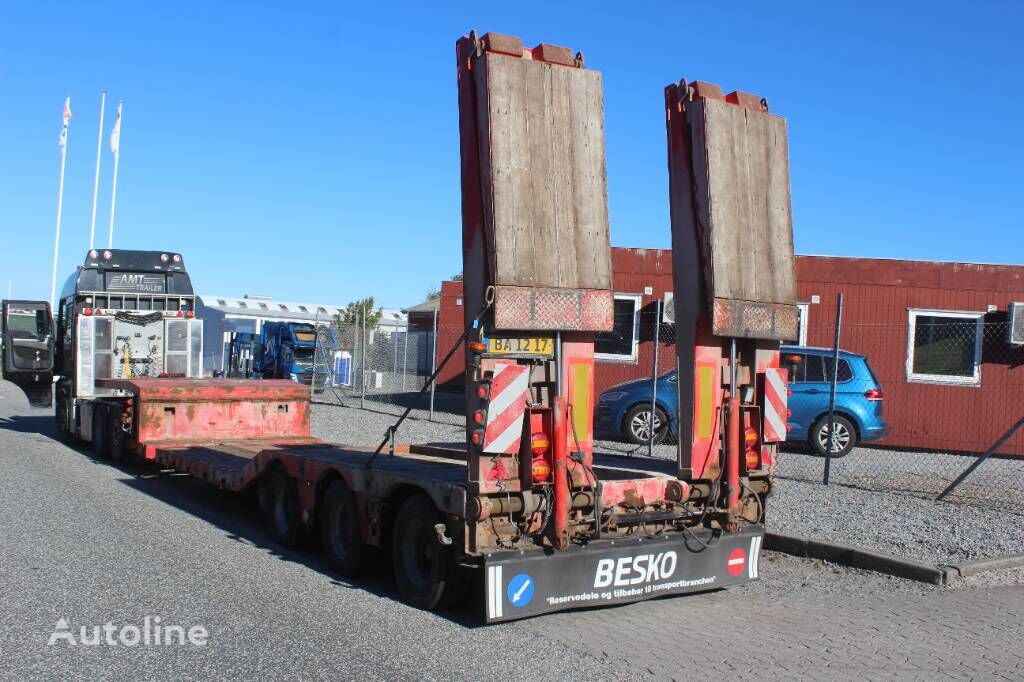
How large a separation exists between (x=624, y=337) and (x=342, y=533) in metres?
12.5

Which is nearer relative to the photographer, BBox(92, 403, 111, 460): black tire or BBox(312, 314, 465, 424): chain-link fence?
BBox(92, 403, 111, 460): black tire

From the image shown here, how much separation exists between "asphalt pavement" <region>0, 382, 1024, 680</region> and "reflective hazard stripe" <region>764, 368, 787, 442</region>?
1.22 meters

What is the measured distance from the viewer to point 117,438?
1362 centimetres

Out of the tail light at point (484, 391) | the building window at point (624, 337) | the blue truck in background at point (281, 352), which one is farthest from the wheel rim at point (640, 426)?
the blue truck in background at point (281, 352)

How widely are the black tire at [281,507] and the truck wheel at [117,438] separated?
5387 mm

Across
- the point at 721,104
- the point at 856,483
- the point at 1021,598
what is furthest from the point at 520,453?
the point at 856,483

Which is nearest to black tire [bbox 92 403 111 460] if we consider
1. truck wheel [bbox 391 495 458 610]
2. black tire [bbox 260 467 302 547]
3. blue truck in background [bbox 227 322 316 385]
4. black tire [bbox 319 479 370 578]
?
black tire [bbox 260 467 302 547]

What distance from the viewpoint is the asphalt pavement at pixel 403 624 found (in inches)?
205

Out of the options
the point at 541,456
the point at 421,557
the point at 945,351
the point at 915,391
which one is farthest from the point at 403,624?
the point at 945,351

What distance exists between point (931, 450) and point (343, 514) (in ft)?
43.6

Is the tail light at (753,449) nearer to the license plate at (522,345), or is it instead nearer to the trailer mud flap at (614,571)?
the trailer mud flap at (614,571)

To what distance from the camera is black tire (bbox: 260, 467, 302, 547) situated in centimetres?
809

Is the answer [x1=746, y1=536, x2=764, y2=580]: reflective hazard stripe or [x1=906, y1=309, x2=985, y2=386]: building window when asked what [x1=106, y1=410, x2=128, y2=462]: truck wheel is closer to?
[x1=746, y1=536, x2=764, y2=580]: reflective hazard stripe

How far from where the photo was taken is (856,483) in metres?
11.6
